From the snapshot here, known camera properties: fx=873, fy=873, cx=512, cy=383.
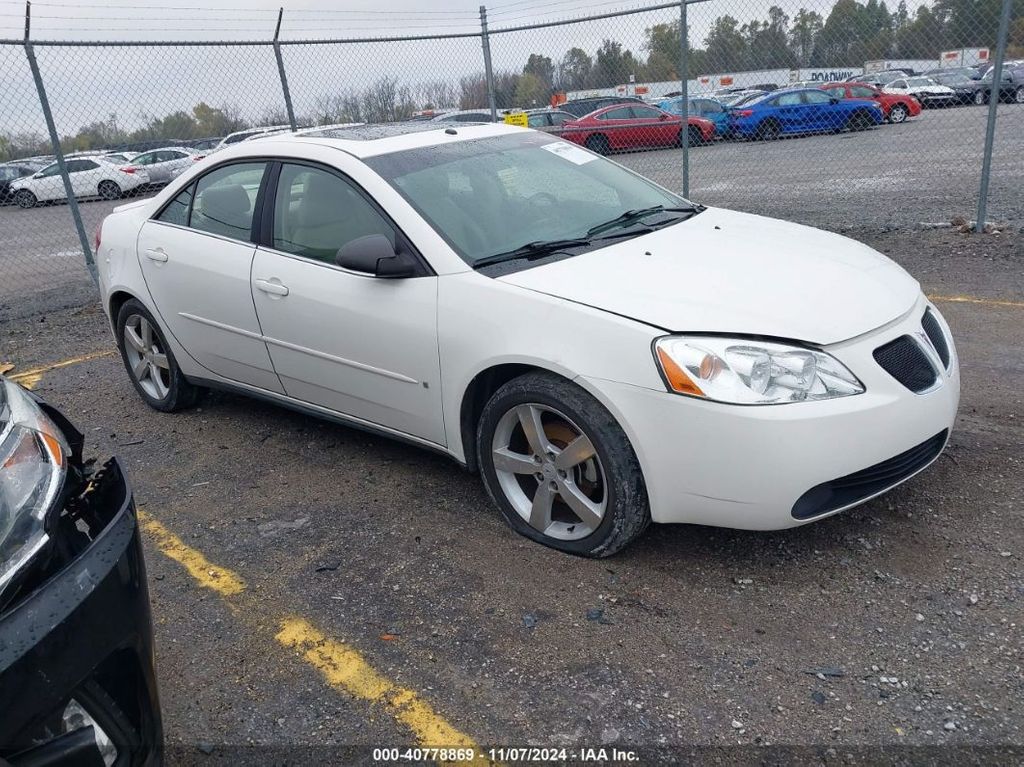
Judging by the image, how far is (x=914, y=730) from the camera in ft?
7.68

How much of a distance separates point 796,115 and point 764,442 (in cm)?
1446

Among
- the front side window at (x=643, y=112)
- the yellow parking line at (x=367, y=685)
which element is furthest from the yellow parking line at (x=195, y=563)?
the front side window at (x=643, y=112)

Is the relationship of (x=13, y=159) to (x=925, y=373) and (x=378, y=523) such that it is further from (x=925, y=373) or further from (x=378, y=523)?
(x=925, y=373)

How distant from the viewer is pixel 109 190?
16297 mm

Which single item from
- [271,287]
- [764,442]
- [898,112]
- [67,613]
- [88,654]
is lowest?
[898,112]

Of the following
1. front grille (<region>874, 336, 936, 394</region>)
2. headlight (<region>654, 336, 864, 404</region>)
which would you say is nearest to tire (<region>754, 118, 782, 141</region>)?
front grille (<region>874, 336, 936, 394</region>)

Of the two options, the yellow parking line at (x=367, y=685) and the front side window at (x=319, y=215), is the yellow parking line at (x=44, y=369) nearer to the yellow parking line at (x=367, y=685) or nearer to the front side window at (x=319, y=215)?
the front side window at (x=319, y=215)

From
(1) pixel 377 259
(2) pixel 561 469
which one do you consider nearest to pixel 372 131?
(1) pixel 377 259

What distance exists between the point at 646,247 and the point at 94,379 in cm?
433

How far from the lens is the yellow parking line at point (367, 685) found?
247 cm

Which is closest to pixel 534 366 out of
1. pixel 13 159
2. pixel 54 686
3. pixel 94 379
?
pixel 54 686

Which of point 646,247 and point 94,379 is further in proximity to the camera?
point 94,379

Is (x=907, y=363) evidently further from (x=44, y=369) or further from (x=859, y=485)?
(x=44, y=369)

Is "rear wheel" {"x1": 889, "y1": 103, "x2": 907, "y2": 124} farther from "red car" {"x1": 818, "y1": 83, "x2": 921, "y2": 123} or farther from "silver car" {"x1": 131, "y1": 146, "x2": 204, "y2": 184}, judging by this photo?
"silver car" {"x1": 131, "y1": 146, "x2": 204, "y2": 184}
